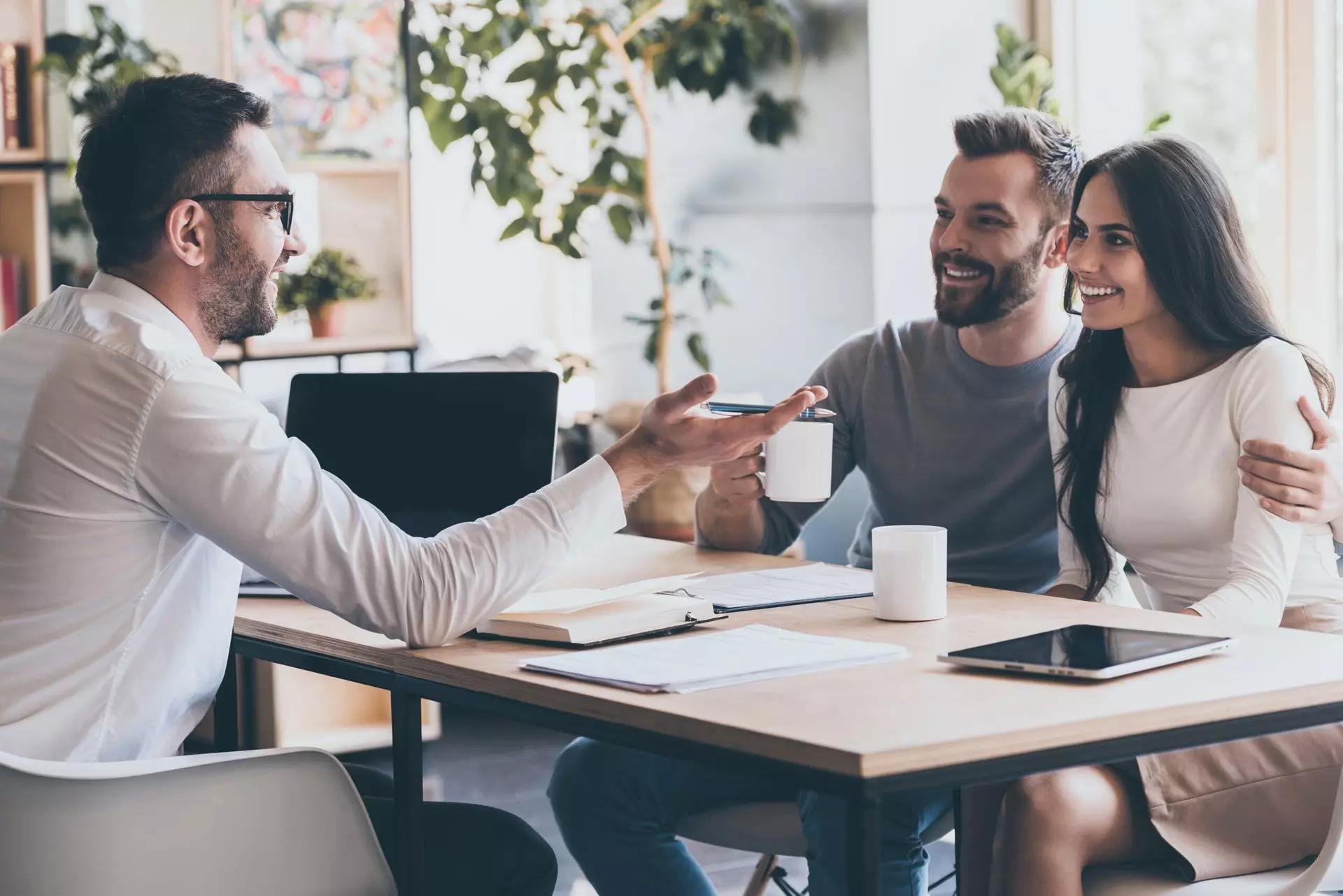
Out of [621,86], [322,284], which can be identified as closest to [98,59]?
[322,284]

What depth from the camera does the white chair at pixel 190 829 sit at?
140 centimetres

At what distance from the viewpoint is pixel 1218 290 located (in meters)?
2.10

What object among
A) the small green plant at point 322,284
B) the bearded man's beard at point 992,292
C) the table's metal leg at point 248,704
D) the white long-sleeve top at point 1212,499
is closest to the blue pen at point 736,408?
the white long-sleeve top at point 1212,499

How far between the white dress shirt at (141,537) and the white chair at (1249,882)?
678mm

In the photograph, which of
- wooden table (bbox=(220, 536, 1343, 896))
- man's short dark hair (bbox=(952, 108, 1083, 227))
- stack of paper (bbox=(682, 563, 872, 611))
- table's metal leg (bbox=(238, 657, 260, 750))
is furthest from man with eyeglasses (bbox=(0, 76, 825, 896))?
table's metal leg (bbox=(238, 657, 260, 750))

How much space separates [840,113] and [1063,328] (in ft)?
5.13

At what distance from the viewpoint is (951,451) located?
7.98 feet

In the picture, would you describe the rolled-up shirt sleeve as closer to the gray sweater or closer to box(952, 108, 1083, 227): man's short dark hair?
the gray sweater

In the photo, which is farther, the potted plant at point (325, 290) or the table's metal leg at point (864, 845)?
the potted plant at point (325, 290)

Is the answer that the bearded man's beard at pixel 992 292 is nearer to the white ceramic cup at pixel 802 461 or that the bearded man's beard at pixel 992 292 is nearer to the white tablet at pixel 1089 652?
the white ceramic cup at pixel 802 461

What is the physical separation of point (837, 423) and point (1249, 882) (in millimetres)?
1131

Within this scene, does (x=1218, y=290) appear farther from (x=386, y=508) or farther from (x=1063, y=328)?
(x=386, y=508)

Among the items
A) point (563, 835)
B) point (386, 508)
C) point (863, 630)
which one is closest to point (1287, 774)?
point (863, 630)

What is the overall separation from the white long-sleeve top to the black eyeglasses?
1.14m
